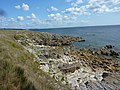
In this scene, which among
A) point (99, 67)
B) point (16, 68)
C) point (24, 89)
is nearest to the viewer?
point (24, 89)

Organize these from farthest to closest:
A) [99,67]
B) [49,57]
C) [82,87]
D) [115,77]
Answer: [99,67], [49,57], [115,77], [82,87]

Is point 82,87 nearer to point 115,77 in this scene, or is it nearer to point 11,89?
point 115,77

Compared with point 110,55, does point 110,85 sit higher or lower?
higher

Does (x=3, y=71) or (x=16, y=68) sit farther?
(x=16, y=68)

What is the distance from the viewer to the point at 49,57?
950 inches

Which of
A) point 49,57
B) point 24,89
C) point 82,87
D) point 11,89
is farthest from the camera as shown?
point 49,57

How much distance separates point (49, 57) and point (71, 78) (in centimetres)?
678

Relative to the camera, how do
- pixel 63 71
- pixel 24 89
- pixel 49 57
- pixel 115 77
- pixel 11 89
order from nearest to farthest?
pixel 11 89
pixel 24 89
pixel 115 77
pixel 63 71
pixel 49 57

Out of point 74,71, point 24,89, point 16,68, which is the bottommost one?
point 74,71

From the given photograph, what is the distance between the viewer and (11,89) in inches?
301

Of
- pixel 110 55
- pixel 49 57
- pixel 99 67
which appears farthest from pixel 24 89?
pixel 110 55

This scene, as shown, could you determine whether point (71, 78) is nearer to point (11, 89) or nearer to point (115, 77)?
point (115, 77)

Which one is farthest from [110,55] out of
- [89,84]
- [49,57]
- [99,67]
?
[89,84]

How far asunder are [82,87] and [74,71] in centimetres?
527
